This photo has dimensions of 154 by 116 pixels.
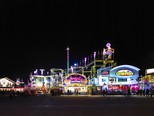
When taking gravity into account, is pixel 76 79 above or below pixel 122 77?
below

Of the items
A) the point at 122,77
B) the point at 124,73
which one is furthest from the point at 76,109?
the point at 122,77

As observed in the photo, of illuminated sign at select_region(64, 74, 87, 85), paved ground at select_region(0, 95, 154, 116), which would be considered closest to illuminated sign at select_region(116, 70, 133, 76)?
illuminated sign at select_region(64, 74, 87, 85)

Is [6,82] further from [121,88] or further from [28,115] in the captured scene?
[28,115]

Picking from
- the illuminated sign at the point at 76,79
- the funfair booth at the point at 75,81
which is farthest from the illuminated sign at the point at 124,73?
the illuminated sign at the point at 76,79

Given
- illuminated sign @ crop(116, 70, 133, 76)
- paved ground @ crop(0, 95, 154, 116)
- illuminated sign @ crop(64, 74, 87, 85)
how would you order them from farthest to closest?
illuminated sign @ crop(116, 70, 133, 76) → illuminated sign @ crop(64, 74, 87, 85) → paved ground @ crop(0, 95, 154, 116)

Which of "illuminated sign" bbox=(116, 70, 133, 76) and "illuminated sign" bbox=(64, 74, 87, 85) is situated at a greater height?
"illuminated sign" bbox=(116, 70, 133, 76)

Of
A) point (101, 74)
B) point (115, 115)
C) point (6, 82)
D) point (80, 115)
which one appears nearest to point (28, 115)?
point (80, 115)

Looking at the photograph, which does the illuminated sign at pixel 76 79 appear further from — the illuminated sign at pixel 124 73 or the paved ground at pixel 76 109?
the paved ground at pixel 76 109

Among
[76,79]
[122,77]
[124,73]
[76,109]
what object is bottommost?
[76,109]

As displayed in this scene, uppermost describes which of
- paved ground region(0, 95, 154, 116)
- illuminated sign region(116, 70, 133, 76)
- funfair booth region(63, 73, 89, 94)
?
illuminated sign region(116, 70, 133, 76)

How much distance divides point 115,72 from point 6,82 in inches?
3416

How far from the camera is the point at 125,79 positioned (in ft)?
283

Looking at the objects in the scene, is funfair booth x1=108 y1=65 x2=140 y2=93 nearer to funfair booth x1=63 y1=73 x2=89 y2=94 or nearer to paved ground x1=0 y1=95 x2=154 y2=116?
funfair booth x1=63 y1=73 x2=89 y2=94

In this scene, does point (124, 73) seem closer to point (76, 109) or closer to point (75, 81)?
point (75, 81)
